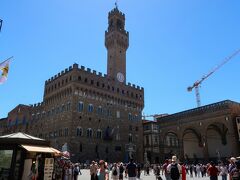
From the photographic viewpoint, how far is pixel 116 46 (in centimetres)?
4841

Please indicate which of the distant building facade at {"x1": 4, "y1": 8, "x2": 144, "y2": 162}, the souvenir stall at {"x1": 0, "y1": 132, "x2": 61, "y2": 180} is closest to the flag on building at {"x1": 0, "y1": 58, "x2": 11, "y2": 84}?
the souvenir stall at {"x1": 0, "y1": 132, "x2": 61, "y2": 180}

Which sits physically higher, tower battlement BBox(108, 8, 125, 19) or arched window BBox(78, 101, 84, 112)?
tower battlement BBox(108, 8, 125, 19)

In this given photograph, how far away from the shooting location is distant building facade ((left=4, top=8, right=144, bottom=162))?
38844 millimetres

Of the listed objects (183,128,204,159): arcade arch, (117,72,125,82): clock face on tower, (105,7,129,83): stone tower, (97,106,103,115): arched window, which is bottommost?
(183,128,204,159): arcade arch

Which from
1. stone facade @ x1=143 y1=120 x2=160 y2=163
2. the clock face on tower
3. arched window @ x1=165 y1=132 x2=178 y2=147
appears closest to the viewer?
the clock face on tower

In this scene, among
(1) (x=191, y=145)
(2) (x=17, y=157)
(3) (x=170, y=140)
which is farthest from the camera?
(3) (x=170, y=140)

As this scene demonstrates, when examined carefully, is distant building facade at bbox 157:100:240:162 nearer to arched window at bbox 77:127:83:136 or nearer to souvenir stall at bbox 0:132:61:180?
arched window at bbox 77:127:83:136

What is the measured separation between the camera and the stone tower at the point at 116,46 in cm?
4738

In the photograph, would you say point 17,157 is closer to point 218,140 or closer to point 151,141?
point 218,140

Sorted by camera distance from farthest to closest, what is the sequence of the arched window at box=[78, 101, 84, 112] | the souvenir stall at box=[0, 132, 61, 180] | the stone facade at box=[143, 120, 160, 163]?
the stone facade at box=[143, 120, 160, 163], the arched window at box=[78, 101, 84, 112], the souvenir stall at box=[0, 132, 61, 180]

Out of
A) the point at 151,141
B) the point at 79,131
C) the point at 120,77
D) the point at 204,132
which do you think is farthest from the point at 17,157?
the point at 151,141

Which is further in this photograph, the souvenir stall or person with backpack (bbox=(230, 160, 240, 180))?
the souvenir stall

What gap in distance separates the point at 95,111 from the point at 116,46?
14.5 meters

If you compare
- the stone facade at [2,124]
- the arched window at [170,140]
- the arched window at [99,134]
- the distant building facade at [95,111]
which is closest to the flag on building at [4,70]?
the distant building facade at [95,111]
